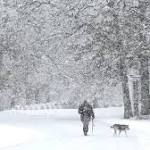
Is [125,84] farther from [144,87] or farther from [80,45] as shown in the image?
Answer: [80,45]

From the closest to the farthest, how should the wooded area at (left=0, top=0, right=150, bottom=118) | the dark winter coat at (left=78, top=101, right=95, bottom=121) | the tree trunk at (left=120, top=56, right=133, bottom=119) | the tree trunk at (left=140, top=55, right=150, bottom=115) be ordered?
the dark winter coat at (left=78, top=101, right=95, bottom=121) < the wooded area at (left=0, top=0, right=150, bottom=118) < the tree trunk at (left=120, top=56, right=133, bottom=119) < the tree trunk at (left=140, top=55, right=150, bottom=115)

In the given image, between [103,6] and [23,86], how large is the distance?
10.1m

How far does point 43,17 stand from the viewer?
35.7m

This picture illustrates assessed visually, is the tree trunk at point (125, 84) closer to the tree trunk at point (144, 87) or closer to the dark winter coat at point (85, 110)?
the tree trunk at point (144, 87)

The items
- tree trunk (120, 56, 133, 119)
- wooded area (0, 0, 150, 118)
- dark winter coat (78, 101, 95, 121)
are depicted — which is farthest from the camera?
tree trunk (120, 56, 133, 119)

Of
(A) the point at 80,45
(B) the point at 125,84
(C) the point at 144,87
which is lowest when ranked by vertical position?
(C) the point at 144,87

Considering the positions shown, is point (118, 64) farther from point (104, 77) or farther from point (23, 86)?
point (23, 86)

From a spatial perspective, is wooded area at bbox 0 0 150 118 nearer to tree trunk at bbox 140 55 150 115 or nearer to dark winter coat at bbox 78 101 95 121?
tree trunk at bbox 140 55 150 115

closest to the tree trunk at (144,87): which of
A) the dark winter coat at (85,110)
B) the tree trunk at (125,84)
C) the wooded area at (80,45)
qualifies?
the wooded area at (80,45)

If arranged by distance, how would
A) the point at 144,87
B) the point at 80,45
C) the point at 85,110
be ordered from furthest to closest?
the point at 80,45 < the point at 144,87 < the point at 85,110

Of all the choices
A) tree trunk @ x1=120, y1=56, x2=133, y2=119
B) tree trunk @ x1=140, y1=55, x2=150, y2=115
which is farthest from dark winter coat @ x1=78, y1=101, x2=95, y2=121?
tree trunk @ x1=140, y1=55, x2=150, y2=115

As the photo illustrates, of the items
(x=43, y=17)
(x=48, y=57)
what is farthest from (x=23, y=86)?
(x=43, y=17)

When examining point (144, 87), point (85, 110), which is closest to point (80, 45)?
point (144, 87)

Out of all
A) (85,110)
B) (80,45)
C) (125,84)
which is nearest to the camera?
(85,110)
